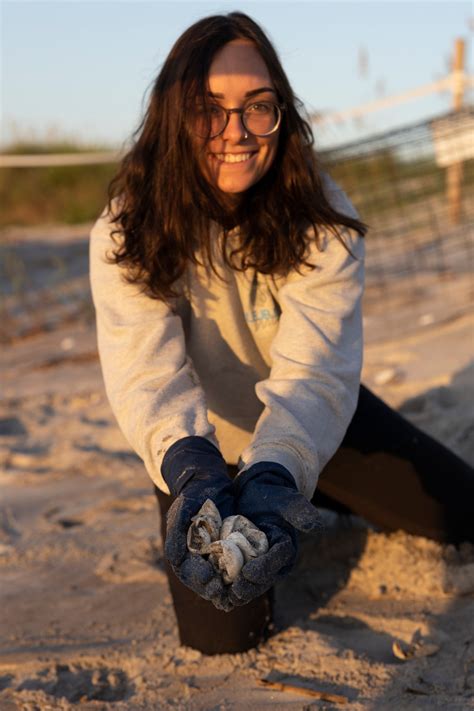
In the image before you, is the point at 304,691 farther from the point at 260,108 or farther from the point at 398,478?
the point at 260,108

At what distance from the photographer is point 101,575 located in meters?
2.52

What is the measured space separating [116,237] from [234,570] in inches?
37.2

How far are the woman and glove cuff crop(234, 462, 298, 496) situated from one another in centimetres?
6

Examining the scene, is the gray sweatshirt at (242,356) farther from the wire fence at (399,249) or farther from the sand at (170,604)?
the wire fence at (399,249)

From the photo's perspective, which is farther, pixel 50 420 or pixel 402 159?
pixel 402 159

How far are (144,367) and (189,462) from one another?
0.34m

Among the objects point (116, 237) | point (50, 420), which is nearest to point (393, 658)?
point (116, 237)

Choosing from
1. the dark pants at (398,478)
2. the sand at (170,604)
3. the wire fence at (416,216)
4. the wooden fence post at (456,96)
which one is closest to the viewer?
the sand at (170,604)

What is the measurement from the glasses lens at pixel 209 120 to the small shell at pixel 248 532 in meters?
0.87

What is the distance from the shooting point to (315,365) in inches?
76.4

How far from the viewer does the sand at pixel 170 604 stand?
188 cm

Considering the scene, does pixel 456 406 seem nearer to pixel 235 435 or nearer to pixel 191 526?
pixel 235 435

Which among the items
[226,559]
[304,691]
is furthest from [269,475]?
[304,691]

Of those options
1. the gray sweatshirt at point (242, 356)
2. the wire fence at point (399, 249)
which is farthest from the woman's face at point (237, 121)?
the wire fence at point (399, 249)
